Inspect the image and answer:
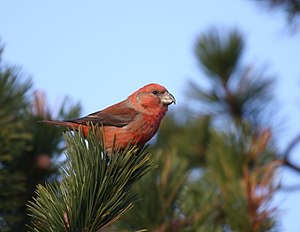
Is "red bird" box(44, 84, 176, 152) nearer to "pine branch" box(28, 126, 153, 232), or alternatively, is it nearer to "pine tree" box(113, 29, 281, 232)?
"pine tree" box(113, 29, 281, 232)

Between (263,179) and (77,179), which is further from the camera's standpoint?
(263,179)

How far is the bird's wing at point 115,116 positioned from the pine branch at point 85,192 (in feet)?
3.48

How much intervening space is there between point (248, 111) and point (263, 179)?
1591 mm

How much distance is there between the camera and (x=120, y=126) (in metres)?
3.37

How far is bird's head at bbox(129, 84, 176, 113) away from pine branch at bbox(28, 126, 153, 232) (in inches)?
58.3

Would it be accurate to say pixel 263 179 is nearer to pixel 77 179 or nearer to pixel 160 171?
pixel 160 171

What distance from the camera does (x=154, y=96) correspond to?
372 centimetres

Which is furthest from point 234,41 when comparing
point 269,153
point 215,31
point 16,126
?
point 16,126

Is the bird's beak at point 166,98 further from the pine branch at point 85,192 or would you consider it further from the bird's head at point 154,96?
the pine branch at point 85,192

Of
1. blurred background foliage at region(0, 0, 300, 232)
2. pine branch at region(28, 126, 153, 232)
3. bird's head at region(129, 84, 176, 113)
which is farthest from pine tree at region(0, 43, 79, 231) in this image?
pine branch at region(28, 126, 153, 232)

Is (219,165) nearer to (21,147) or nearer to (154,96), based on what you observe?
(154,96)

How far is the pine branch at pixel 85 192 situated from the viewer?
1.93m

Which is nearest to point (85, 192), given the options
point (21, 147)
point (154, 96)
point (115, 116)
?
point (21, 147)

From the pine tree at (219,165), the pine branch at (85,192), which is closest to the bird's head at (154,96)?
the pine tree at (219,165)
